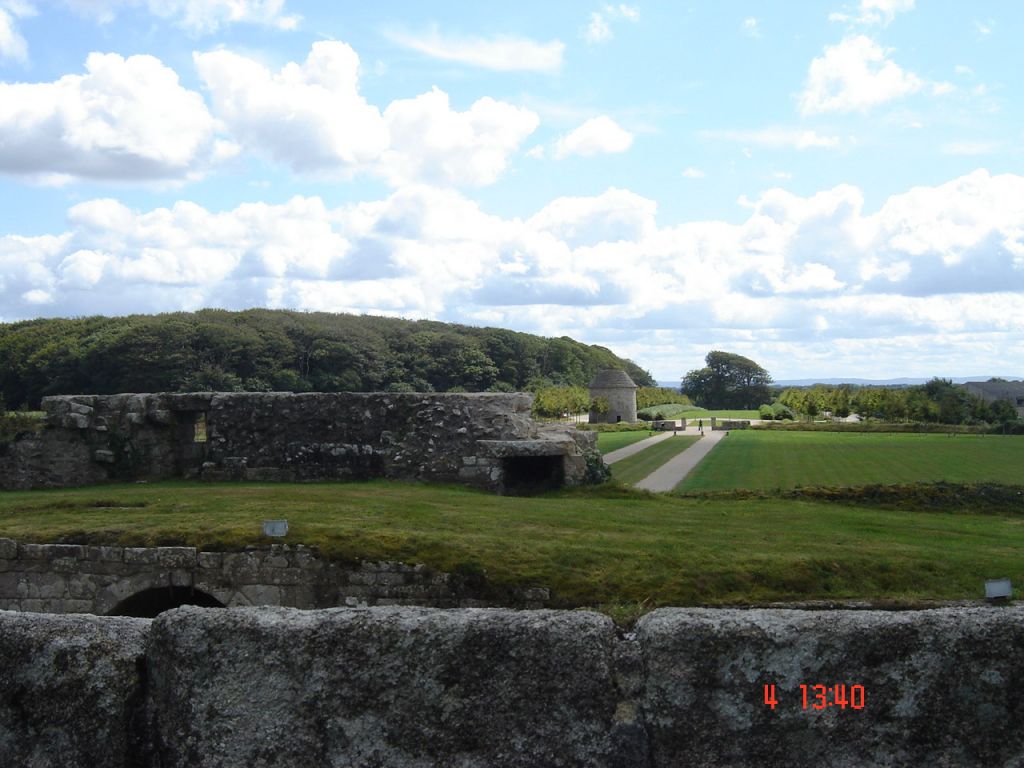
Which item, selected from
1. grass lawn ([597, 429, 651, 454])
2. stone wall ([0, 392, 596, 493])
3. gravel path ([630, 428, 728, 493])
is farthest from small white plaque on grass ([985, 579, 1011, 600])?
grass lawn ([597, 429, 651, 454])

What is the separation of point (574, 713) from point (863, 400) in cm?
7034

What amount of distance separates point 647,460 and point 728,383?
359 ft

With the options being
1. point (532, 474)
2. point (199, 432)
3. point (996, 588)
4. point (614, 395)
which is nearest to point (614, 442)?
point (532, 474)

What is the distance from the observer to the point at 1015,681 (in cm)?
272

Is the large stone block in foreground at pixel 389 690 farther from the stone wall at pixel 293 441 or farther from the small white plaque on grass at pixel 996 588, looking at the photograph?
the stone wall at pixel 293 441

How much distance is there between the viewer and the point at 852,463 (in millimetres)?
27984

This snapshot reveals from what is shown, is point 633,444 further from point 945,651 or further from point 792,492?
point 945,651

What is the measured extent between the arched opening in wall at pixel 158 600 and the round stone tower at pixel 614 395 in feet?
200

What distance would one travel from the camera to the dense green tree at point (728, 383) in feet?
434

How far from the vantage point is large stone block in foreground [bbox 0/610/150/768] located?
2881 millimetres

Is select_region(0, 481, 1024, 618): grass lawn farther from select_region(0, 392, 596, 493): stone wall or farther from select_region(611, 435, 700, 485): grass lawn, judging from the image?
select_region(611, 435, 700, 485): grass lawn

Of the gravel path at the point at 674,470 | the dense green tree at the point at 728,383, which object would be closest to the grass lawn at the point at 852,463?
the gravel path at the point at 674,470

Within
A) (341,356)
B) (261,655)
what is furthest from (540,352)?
(261,655)

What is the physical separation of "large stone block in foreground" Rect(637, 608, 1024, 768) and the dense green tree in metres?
131
